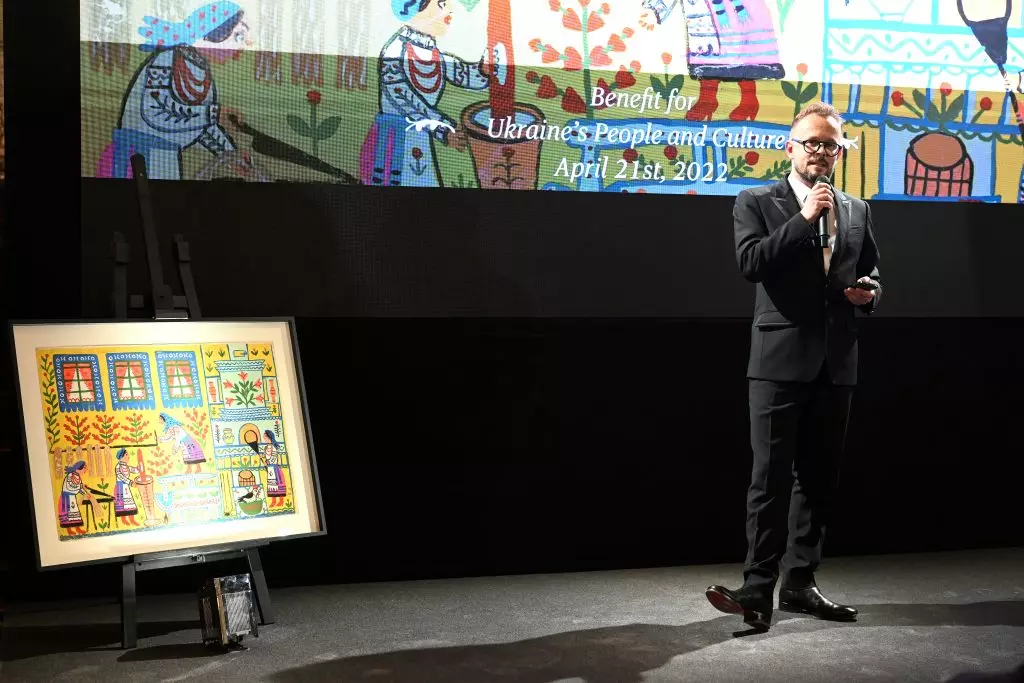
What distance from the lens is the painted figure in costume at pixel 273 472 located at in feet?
10.6

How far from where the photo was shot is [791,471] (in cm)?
324

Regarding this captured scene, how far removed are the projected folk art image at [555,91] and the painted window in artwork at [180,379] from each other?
2.19 feet

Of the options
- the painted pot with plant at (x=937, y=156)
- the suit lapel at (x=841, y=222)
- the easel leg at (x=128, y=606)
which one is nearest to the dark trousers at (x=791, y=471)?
the suit lapel at (x=841, y=222)

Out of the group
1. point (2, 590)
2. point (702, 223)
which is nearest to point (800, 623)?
point (702, 223)

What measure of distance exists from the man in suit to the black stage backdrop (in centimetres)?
72

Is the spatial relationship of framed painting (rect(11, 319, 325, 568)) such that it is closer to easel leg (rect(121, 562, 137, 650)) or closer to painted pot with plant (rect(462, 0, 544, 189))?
easel leg (rect(121, 562, 137, 650))

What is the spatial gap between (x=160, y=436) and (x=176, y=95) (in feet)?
3.61

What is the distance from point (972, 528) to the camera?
436 cm

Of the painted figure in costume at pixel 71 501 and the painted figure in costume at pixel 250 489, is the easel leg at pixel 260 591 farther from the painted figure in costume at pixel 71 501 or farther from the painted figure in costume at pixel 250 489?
the painted figure in costume at pixel 71 501

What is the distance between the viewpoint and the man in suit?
3.05 m

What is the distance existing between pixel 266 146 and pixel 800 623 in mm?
2214

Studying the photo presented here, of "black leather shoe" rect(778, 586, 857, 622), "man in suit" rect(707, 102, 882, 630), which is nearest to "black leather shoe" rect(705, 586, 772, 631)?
"man in suit" rect(707, 102, 882, 630)

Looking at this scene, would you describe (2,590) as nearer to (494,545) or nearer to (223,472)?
(223,472)

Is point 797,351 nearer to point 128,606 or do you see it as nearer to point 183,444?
point 183,444
